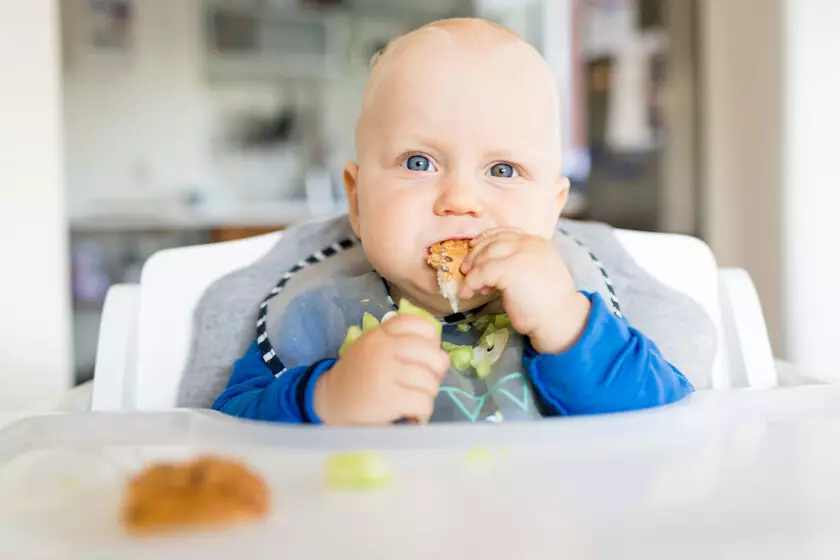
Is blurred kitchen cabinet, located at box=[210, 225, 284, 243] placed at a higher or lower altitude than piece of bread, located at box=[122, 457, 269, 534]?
lower

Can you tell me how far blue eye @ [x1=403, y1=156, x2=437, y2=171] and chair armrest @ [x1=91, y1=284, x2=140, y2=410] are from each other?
1.42 feet

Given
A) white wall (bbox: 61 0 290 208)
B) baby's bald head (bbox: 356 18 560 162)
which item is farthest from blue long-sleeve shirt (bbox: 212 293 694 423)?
white wall (bbox: 61 0 290 208)

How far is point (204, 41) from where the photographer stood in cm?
384

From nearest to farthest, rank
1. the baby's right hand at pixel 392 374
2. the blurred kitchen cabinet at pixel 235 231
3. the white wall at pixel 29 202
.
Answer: the baby's right hand at pixel 392 374, the white wall at pixel 29 202, the blurred kitchen cabinet at pixel 235 231

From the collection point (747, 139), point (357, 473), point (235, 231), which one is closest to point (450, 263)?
point (357, 473)

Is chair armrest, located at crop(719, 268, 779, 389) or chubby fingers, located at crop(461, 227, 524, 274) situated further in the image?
chair armrest, located at crop(719, 268, 779, 389)

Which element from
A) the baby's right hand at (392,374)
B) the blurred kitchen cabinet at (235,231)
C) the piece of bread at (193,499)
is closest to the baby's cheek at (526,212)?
the baby's right hand at (392,374)

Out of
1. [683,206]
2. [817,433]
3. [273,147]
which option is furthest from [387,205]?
[273,147]

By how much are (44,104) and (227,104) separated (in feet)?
7.54

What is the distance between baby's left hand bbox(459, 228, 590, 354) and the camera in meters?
0.73

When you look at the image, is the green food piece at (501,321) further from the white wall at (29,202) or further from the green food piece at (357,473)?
the white wall at (29,202)

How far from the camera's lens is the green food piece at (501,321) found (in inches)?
32.8

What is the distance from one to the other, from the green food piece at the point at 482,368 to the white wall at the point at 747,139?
1314 millimetres

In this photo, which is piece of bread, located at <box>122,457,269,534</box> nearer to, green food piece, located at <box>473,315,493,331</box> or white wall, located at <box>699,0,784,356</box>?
green food piece, located at <box>473,315,493,331</box>
